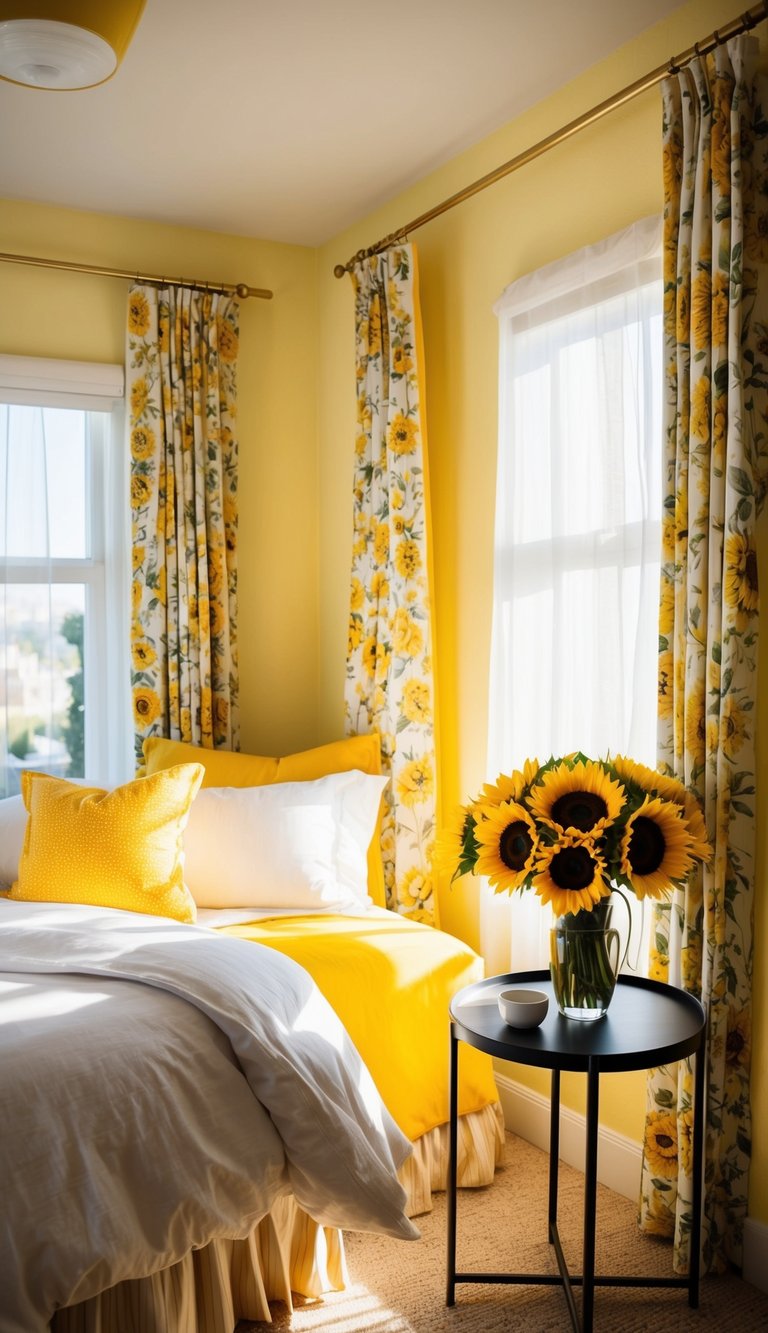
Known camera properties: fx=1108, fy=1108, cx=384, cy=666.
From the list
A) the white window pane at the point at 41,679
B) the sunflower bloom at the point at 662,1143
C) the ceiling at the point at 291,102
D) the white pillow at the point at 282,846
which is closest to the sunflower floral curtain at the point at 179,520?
the white window pane at the point at 41,679

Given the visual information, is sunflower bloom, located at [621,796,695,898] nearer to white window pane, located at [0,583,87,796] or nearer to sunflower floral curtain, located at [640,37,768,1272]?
sunflower floral curtain, located at [640,37,768,1272]

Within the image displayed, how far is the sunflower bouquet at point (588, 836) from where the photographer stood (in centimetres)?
203

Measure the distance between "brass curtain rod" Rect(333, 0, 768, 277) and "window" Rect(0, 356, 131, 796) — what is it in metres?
1.04

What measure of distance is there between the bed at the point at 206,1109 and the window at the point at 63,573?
0.84 m

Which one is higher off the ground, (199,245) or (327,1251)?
(199,245)

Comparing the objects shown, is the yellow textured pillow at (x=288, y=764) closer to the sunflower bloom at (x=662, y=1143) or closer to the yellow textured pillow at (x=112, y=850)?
the yellow textured pillow at (x=112, y=850)

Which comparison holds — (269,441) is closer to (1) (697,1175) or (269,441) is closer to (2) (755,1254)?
(1) (697,1175)

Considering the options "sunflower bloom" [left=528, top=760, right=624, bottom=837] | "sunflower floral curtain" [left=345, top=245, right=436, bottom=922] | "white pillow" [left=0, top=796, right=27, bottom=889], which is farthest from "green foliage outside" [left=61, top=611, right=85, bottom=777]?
"sunflower bloom" [left=528, top=760, right=624, bottom=837]

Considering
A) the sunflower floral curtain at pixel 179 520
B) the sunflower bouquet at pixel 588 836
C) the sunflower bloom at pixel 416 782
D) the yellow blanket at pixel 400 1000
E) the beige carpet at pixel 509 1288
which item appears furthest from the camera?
the sunflower floral curtain at pixel 179 520

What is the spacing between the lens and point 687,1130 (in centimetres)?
225

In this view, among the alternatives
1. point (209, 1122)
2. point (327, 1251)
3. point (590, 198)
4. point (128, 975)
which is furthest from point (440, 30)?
point (327, 1251)

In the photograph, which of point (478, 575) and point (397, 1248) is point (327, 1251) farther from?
point (478, 575)

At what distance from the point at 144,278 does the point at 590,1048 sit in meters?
2.76

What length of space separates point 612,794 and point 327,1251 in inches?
44.1
